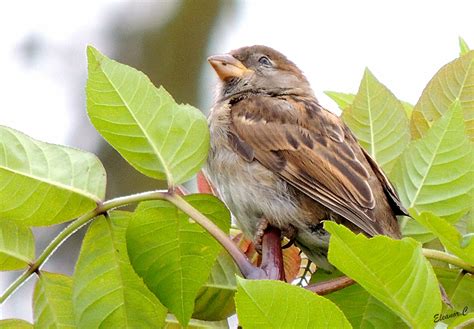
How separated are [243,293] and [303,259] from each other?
794mm

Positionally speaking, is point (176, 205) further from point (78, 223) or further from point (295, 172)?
point (295, 172)

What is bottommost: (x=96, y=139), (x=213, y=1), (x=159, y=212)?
(x=96, y=139)

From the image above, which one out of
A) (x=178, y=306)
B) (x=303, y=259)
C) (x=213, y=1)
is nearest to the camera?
(x=178, y=306)

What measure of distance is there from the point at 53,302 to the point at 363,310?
0.40m

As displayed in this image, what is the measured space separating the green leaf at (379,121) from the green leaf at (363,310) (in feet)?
1.03

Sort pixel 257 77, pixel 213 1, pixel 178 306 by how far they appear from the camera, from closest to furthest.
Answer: pixel 178 306 → pixel 257 77 → pixel 213 1

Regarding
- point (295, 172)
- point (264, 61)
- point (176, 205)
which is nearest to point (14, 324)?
point (176, 205)

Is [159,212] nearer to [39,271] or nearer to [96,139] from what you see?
[39,271]

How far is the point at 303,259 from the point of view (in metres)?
1.72

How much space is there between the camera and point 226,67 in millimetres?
2621

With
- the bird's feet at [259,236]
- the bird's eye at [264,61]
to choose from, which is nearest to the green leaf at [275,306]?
the bird's feet at [259,236]

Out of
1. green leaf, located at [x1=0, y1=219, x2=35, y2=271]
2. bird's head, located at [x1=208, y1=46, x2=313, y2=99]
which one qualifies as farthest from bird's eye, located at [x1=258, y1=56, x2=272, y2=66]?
green leaf, located at [x1=0, y1=219, x2=35, y2=271]

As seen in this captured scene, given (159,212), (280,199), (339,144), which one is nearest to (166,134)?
(159,212)

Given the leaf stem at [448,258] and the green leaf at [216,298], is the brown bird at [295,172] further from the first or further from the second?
the leaf stem at [448,258]
